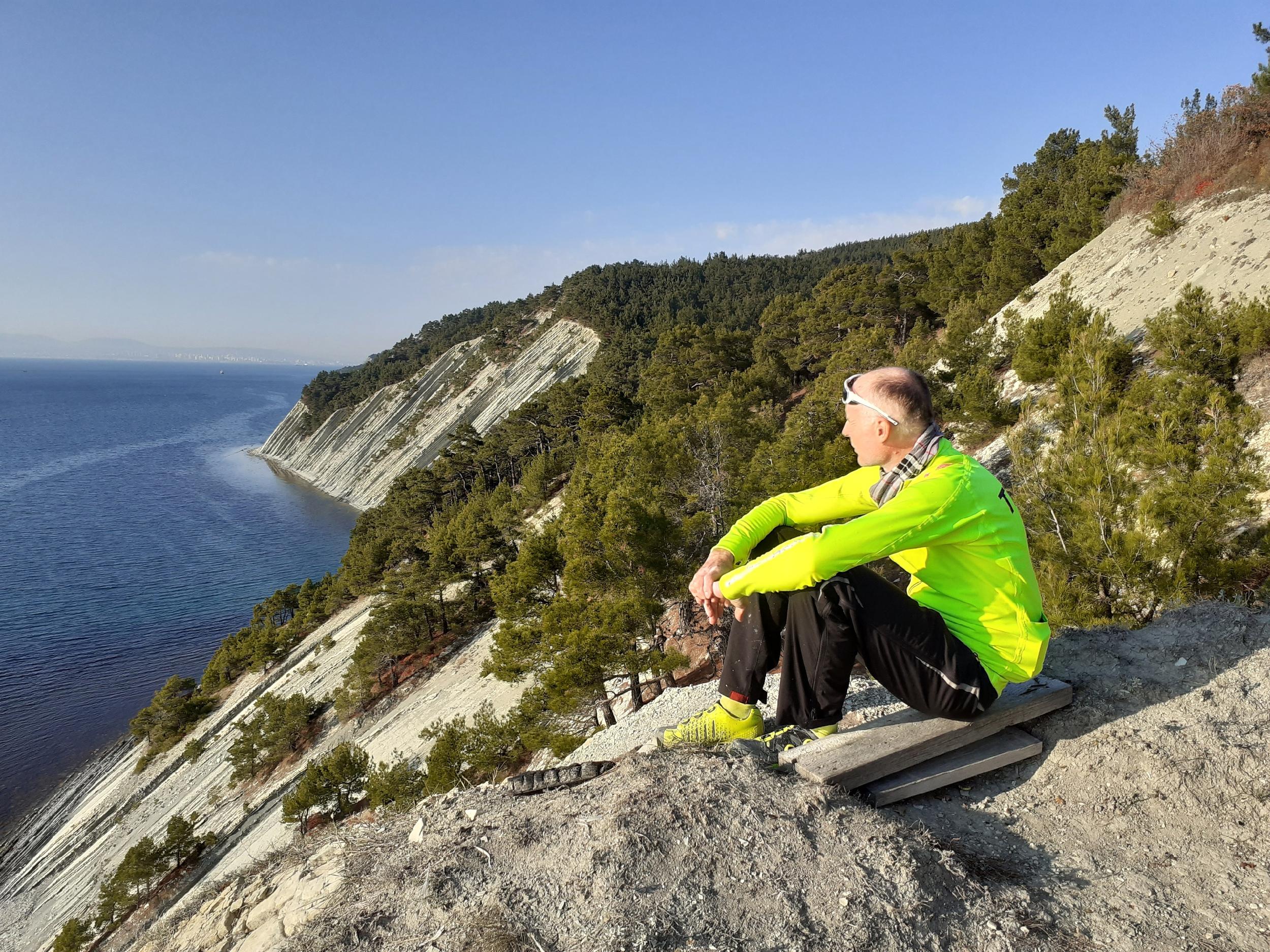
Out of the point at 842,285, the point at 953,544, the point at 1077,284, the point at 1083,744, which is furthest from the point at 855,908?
the point at 842,285

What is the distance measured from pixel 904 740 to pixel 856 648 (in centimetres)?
67

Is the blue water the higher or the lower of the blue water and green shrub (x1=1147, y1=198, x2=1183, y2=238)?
Result: the lower

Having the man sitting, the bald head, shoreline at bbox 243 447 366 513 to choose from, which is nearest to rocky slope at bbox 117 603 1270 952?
the man sitting

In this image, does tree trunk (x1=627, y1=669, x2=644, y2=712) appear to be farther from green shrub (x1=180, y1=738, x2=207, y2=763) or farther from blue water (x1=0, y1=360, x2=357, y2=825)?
blue water (x1=0, y1=360, x2=357, y2=825)

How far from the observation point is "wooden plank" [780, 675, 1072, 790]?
3377 mm

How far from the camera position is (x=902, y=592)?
10.9 ft

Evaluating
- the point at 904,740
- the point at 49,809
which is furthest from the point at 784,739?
the point at 49,809

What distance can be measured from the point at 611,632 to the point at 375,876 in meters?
9.64

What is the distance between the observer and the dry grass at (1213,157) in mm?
19984

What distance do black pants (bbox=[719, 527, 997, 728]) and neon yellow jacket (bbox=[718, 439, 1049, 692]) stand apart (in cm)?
14

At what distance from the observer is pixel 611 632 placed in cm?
1272

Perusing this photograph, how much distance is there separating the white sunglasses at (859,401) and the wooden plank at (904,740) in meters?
1.74

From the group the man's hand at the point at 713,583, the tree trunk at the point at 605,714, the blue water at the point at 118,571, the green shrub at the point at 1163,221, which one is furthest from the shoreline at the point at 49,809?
the green shrub at the point at 1163,221

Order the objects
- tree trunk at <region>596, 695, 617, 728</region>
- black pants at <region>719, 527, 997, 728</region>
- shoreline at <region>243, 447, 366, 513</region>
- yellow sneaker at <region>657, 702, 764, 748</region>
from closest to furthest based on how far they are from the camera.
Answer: black pants at <region>719, 527, 997, 728</region>
yellow sneaker at <region>657, 702, 764, 748</region>
tree trunk at <region>596, 695, 617, 728</region>
shoreline at <region>243, 447, 366, 513</region>
